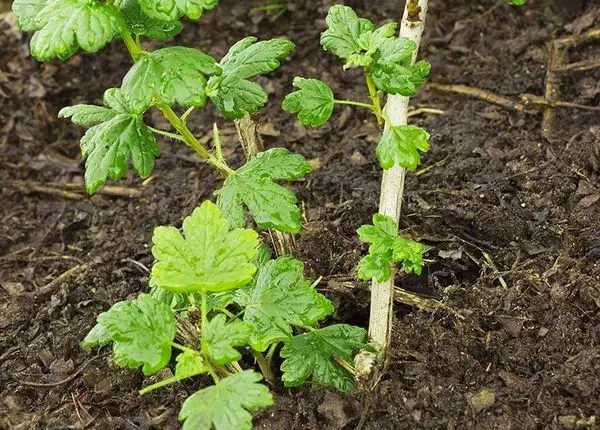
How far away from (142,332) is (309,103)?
743mm

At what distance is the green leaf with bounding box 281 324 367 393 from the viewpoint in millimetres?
2219

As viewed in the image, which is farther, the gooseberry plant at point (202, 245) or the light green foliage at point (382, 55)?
Result: the light green foliage at point (382, 55)

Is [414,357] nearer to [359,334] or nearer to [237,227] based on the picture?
[359,334]

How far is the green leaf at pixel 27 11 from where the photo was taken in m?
2.04

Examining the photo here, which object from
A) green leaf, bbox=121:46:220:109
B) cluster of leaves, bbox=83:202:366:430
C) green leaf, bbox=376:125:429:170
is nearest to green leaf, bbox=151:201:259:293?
cluster of leaves, bbox=83:202:366:430

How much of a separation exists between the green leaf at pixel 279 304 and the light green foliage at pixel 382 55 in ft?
1.85

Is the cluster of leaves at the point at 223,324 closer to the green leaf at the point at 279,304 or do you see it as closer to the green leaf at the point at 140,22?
the green leaf at the point at 279,304

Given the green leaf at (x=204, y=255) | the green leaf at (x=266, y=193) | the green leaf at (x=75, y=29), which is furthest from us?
the green leaf at (x=266, y=193)

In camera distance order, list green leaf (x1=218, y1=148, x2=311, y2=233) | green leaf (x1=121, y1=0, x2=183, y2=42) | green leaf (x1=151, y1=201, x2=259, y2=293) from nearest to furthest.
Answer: green leaf (x1=151, y1=201, x2=259, y2=293) → green leaf (x1=121, y1=0, x2=183, y2=42) → green leaf (x1=218, y1=148, x2=311, y2=233)

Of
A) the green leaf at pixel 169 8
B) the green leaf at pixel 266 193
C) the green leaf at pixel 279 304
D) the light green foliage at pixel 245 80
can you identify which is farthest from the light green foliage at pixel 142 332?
the green leaf at pixel 169 8

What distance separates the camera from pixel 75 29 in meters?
1.85

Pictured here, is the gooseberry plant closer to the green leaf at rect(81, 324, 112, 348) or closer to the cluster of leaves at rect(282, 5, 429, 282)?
the green leaf at rect(81, 324, 112, 348)

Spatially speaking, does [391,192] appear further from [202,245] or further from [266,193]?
[202,245]

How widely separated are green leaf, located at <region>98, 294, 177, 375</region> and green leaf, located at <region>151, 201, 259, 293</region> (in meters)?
0.07
